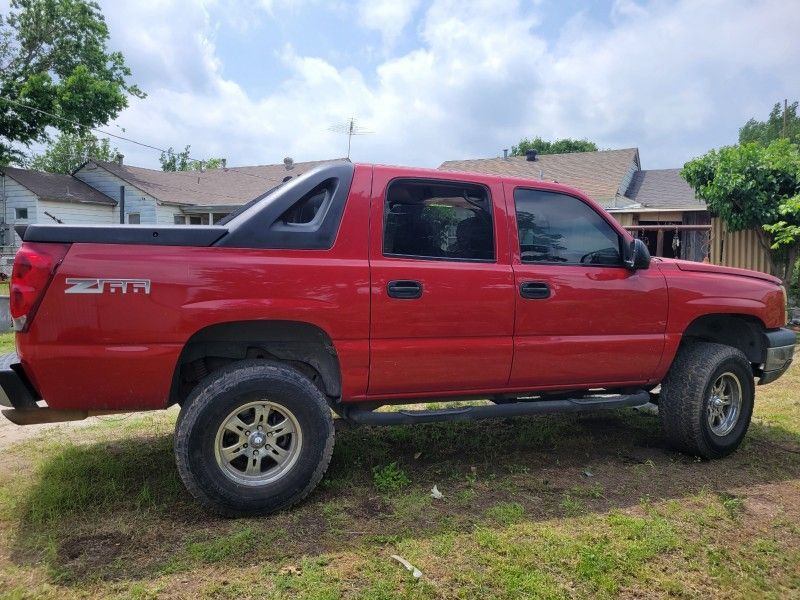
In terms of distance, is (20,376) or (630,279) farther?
(630,279)

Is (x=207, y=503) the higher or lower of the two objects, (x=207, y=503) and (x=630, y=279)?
the lower

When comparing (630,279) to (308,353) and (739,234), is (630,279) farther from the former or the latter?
(739,234)

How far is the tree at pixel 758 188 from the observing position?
11.0 m

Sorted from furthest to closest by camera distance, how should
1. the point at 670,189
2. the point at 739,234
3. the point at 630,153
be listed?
the point at 630,153 → the point at 670,189 → the point at 739,234

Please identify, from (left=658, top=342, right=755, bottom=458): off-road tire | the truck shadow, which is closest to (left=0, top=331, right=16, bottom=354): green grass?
the truck shadow

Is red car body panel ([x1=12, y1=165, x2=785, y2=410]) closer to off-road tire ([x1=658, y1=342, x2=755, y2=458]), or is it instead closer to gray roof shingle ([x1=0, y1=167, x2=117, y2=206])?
off-road tire ([x1=658, y1=342, x2=755, y2=458])

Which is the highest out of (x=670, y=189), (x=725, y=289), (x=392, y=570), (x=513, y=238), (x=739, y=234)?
(x=670, y=189)

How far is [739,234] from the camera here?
1192 centimetres

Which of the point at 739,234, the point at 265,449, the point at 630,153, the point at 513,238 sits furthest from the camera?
the point at 630,153

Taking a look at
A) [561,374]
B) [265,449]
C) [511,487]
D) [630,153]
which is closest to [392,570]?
[265,449]

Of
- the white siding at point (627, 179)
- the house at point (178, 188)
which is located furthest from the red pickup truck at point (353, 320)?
the house at point (178, 188)

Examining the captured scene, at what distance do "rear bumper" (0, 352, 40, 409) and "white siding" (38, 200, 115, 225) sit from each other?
80.3 ft

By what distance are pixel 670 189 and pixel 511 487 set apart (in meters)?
23.1

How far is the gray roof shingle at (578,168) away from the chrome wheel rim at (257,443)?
2046 cm
